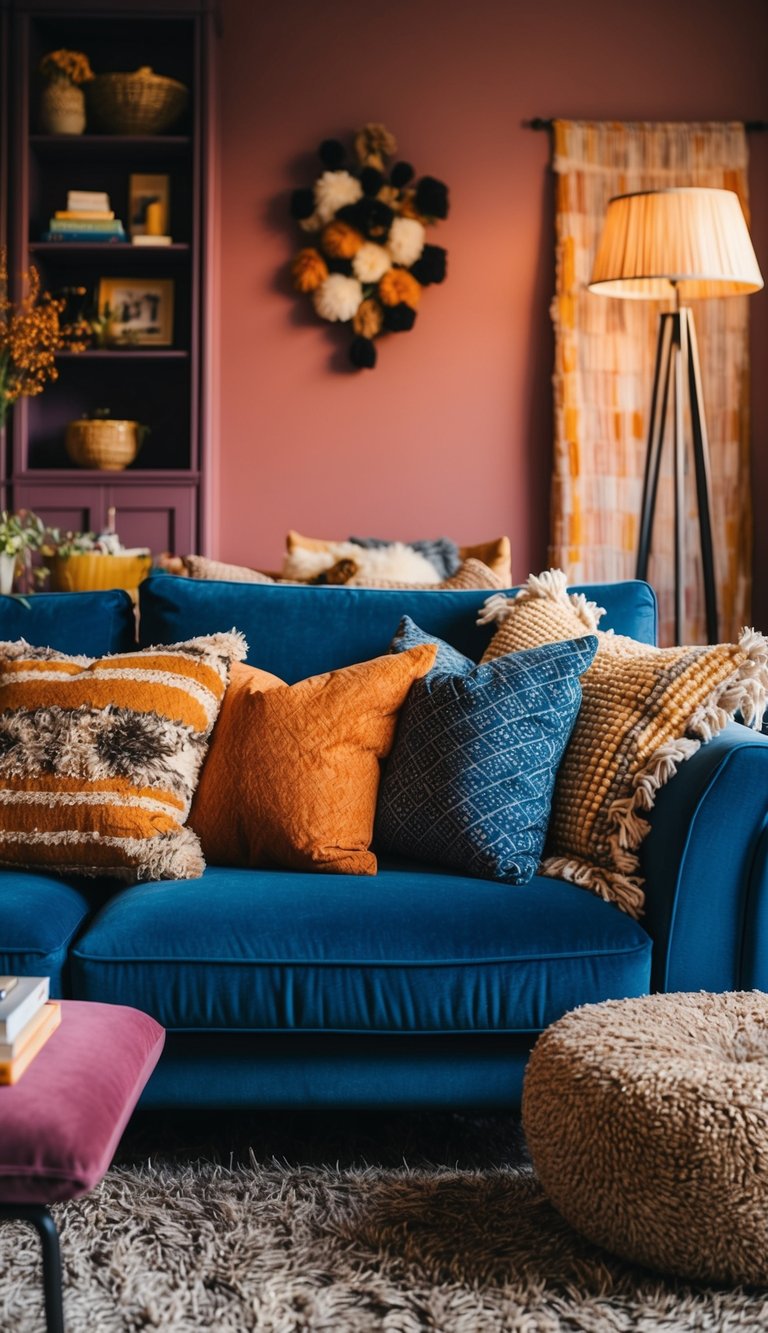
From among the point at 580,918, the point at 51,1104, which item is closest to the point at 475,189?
the point at 580,918

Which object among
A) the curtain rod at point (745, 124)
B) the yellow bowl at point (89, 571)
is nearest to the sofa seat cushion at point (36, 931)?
the yellow bowl at point (89, 571)

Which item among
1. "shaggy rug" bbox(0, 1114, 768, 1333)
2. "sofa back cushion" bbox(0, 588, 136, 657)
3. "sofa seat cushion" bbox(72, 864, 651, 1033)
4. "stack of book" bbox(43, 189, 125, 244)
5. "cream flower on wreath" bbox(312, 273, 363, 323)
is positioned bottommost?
"shaggy rug" bbox(0, 1114, 768, 1333)

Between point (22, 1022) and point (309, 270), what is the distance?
394 centimetres

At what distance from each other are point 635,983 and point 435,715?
1.82ft

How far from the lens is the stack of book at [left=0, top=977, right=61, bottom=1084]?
1.36 m

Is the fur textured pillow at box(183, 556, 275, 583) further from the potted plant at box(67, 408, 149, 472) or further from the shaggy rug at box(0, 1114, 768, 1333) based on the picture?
the potted plant at box(67, 408, 149, 472)

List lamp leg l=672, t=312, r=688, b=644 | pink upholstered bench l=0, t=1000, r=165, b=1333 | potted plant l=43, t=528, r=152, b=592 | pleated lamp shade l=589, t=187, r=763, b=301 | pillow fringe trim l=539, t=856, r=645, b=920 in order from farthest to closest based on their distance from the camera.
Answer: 1. lamp leg l=672, t=312, r=688, b=644
2. pleated lamp shade l=589, t=187, r=763, b=301
3. potted plant l=43, t=528, r=152, b=592
4. pillow fringe trim l=539, t=856, r=645, b=920
5. pink upholstered bench l=0, t=1000, r=165, b=1333

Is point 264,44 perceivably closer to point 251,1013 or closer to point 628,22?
point 628,22

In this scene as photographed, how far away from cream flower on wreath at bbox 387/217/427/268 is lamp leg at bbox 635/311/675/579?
3.28 ft

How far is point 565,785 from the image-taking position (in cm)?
220

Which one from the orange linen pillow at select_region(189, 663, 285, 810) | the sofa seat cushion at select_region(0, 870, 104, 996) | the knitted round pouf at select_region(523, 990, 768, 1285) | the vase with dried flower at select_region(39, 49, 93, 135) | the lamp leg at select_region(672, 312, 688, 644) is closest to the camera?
the knitted round pouf at select_region(523, 990, 768, 1285)

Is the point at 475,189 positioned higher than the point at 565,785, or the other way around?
the point at 475,189

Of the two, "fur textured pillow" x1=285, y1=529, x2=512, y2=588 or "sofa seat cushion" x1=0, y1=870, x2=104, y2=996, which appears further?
"fur textured pillow" x1=285, y1=529, x2=512, y2=588

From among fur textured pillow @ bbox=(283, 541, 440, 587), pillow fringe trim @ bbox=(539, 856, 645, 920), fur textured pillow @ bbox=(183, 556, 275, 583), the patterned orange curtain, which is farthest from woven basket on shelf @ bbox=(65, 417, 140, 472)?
pillow fringe trim @ bbox=(539, 856, 645, 920)
